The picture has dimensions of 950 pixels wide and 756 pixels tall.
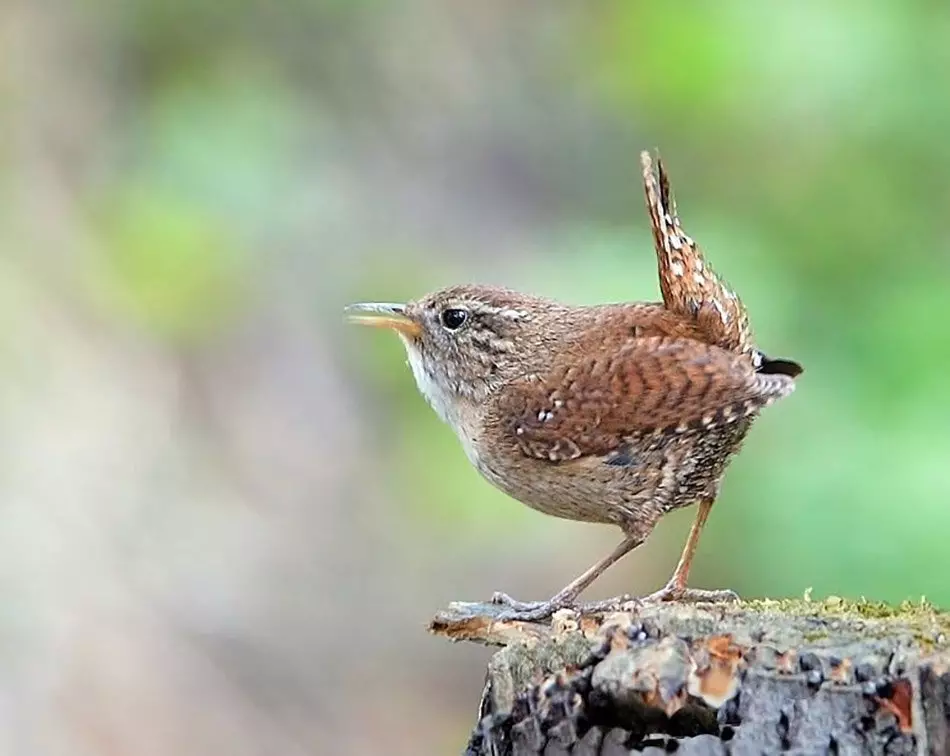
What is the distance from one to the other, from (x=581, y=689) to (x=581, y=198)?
533 centimetres

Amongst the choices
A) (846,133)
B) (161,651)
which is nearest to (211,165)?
(161,651)

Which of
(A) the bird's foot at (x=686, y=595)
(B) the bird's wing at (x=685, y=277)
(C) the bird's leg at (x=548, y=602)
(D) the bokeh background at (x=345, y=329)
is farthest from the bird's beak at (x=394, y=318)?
(D) the bokeh background at (x=345, y=329)

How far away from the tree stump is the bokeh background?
7.01ft

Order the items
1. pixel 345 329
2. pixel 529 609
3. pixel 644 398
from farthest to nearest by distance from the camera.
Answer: pixel 345 329 → pixel 644 398 → pixel 529 609

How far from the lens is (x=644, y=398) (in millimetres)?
3098

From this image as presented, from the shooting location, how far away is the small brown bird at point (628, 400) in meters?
3.10

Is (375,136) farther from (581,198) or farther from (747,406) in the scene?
(747,406)

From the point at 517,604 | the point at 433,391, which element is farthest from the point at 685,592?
the point at 433,391

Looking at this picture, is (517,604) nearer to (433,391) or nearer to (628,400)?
(628,400)

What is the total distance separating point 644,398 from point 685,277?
33cm

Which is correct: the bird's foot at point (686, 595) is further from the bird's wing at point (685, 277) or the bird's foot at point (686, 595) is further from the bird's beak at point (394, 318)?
the bird's beak at point (394, 318)

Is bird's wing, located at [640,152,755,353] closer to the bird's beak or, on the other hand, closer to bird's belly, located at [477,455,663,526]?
bird's belly, located at [477,455,663,526]

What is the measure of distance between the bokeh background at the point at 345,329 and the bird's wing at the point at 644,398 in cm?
143

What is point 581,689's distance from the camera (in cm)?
217
